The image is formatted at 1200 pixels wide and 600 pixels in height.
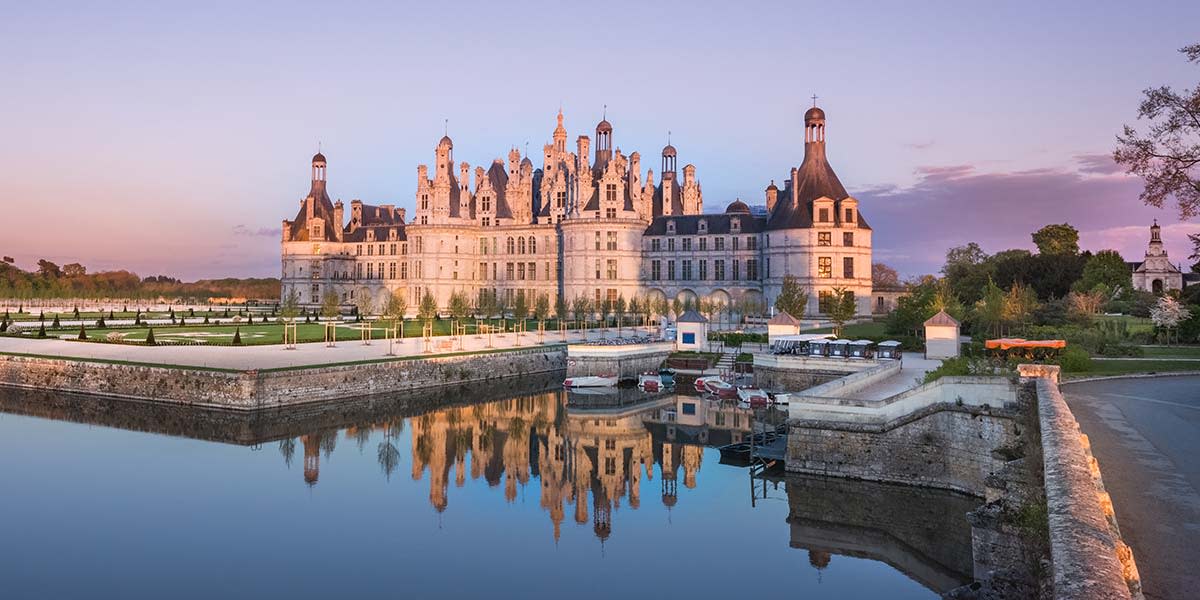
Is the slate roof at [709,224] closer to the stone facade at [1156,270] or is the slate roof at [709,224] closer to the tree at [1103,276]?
the tree at [1103,276]

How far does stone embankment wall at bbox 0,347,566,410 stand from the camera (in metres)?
31.2

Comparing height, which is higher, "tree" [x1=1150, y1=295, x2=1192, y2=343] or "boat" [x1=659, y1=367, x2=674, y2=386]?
"tree" [x1=1150, y1=295, x2=1192, y2=343]

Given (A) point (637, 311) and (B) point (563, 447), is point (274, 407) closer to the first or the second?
(B) point (563, 447)

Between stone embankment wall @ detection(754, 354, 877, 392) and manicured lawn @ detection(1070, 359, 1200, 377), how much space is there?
9.34m

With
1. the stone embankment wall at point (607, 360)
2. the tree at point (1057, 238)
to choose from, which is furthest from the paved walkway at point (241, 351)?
the tree at point (1057, 238)

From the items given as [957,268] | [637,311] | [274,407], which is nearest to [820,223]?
[637,311]

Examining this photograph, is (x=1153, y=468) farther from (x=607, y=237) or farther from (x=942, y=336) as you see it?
(x=607, y=237)

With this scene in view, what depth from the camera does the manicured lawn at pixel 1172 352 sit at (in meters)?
29.2

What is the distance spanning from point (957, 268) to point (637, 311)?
36864mm

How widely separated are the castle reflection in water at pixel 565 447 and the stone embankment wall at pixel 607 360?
429 cm

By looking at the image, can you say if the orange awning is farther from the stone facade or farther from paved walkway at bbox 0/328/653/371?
the stone facade

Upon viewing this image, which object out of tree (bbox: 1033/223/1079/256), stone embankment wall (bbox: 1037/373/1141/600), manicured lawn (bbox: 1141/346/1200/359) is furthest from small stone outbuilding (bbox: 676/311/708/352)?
tree (bbox: 1033/223/1079/256)

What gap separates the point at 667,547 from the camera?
57.7 ft

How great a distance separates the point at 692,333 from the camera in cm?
4744
